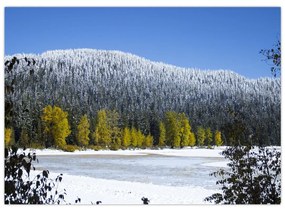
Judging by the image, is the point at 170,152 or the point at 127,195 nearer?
the point at 127,195

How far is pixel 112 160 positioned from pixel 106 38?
428 centimetres

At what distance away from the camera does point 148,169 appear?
9.05 m

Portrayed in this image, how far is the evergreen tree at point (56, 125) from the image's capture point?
271 inches

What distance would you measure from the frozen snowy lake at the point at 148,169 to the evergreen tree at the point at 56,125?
31 centimetres

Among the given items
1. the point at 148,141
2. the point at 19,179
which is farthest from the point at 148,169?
the point at 148,141

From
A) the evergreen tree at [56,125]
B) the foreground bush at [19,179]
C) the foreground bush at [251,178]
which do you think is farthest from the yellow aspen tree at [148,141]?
the foreground bush at [19,179]

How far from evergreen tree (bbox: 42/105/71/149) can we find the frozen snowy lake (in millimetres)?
308

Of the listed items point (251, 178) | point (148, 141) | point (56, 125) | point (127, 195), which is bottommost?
point (127, 195)

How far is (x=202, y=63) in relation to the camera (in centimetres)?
555

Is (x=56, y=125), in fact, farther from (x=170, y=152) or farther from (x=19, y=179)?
(x=170, y=152)

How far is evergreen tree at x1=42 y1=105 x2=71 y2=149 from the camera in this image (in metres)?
6.88

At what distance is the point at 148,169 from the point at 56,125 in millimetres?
2774

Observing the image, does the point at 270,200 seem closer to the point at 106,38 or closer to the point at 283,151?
the point at 283,151

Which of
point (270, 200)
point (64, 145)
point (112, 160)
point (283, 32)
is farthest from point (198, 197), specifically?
point (112, 160)
